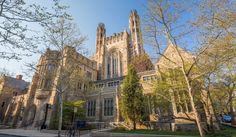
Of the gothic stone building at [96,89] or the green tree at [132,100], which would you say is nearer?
the green tree at [132,100]

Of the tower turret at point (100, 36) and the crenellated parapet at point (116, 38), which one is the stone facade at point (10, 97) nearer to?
the tower turret at point (100, 36)

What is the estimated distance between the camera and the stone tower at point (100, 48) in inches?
1575

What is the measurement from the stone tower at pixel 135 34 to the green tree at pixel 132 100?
19.4 meters

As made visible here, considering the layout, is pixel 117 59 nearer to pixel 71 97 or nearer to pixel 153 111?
pixel 71 97

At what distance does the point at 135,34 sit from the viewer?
4284 cm

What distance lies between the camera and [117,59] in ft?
134

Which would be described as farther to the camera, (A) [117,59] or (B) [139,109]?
(A) [117,59]

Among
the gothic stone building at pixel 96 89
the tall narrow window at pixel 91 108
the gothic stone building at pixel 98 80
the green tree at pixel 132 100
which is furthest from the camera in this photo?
the tall narrow window at pixel 91 108

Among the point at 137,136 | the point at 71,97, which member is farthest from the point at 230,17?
the point at 71,97

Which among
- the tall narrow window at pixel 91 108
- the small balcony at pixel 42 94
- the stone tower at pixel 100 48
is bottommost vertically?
the tall narrow window at pixel 91 108

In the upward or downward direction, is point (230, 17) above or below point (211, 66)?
above

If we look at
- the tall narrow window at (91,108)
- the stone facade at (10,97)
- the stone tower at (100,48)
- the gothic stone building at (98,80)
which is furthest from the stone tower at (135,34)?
the stone facade at (10,97)

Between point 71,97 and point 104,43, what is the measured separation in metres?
21.9

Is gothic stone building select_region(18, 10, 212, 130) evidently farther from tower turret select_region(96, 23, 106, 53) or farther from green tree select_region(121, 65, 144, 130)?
tower turret select_region(96, 23, 106, 53)
